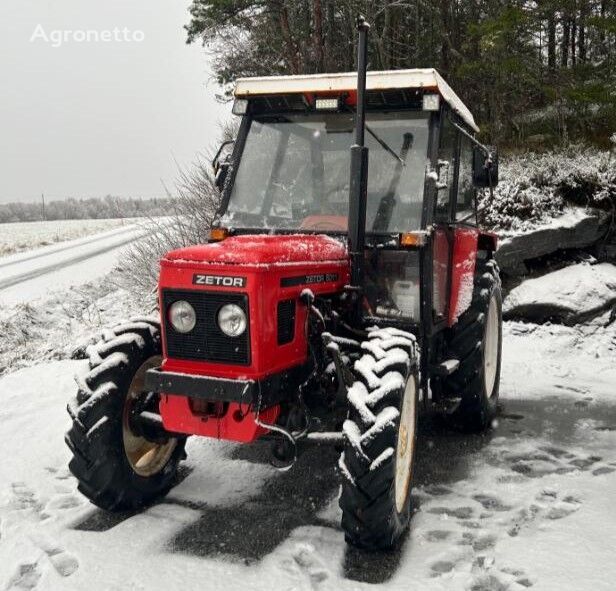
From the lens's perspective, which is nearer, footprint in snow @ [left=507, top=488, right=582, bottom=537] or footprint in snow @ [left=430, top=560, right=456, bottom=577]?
footprint in snow @ [left=430, top=560, right=456, bottom=577]

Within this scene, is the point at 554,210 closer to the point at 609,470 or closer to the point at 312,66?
the point at 609,470

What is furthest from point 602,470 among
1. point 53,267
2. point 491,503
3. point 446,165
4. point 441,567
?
point 53,267

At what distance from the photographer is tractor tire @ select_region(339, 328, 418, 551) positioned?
2.85 meters

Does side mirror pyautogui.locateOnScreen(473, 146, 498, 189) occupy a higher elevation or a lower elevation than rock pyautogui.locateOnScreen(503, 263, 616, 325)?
higher

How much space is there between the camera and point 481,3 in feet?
49.6

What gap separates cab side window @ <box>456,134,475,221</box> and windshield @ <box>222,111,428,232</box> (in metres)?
0.90

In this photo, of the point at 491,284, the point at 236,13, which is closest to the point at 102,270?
the point at 236,13

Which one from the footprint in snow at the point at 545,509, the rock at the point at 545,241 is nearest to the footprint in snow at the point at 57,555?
the footprint in snow at the point at 545,509

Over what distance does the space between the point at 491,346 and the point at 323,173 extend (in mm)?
2342

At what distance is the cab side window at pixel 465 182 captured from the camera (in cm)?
469

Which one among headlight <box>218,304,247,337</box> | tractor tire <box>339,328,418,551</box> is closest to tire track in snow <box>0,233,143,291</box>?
headlight <box>218,304,247,337</box>

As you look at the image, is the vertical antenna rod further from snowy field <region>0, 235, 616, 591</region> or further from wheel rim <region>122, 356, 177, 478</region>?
snowy field <region>0, 235, 616, 591</region>

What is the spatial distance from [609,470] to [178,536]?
273 centimetres

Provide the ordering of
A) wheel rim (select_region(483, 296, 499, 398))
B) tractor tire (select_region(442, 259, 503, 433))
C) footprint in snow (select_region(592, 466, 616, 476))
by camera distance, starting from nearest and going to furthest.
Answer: footprint in snow (select_region(592, 466, 616, 476)), tractor tire (select_region(442, 259, 503, 433)), wheel rim (select_region(483, 296, 499, 398))
